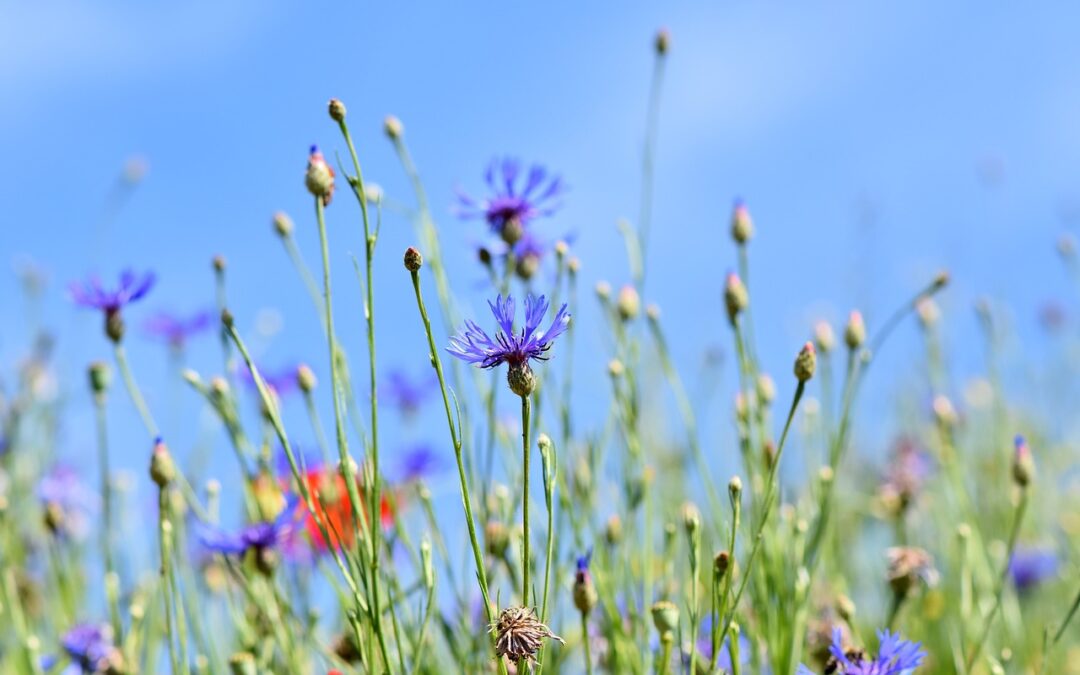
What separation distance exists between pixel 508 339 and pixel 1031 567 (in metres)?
1.97

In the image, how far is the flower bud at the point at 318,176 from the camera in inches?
43.7

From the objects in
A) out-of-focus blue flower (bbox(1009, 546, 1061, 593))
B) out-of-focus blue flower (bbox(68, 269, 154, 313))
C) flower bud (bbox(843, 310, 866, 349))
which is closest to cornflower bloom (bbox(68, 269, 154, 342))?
out-of-focus blue flower (bbox(68, 269, 154, 313))

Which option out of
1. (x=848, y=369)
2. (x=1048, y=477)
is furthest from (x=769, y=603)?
(x=1048, y=477)

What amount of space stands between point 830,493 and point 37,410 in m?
1.80

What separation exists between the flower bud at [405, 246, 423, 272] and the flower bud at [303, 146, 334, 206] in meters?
0.21

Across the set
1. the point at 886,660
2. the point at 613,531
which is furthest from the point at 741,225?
the point at 886,660

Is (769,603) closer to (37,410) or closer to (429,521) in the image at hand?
(429,521)

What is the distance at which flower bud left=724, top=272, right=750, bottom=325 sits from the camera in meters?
1.41

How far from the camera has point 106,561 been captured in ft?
5.32

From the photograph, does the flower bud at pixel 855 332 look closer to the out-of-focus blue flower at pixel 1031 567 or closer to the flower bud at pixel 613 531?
the flower bud at pixel 613 531

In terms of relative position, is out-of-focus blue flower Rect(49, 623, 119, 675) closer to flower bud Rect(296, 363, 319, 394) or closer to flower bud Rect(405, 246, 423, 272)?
flower bud Rect(296, 363, 319, 394)

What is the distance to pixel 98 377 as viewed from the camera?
5.11 feet

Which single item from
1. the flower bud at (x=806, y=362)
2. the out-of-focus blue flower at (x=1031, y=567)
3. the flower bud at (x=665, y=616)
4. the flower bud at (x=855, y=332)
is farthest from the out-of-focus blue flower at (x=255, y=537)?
the out-of-focus blue flower at (x=1031, y=567)

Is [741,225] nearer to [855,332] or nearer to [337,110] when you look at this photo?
[855,332]
